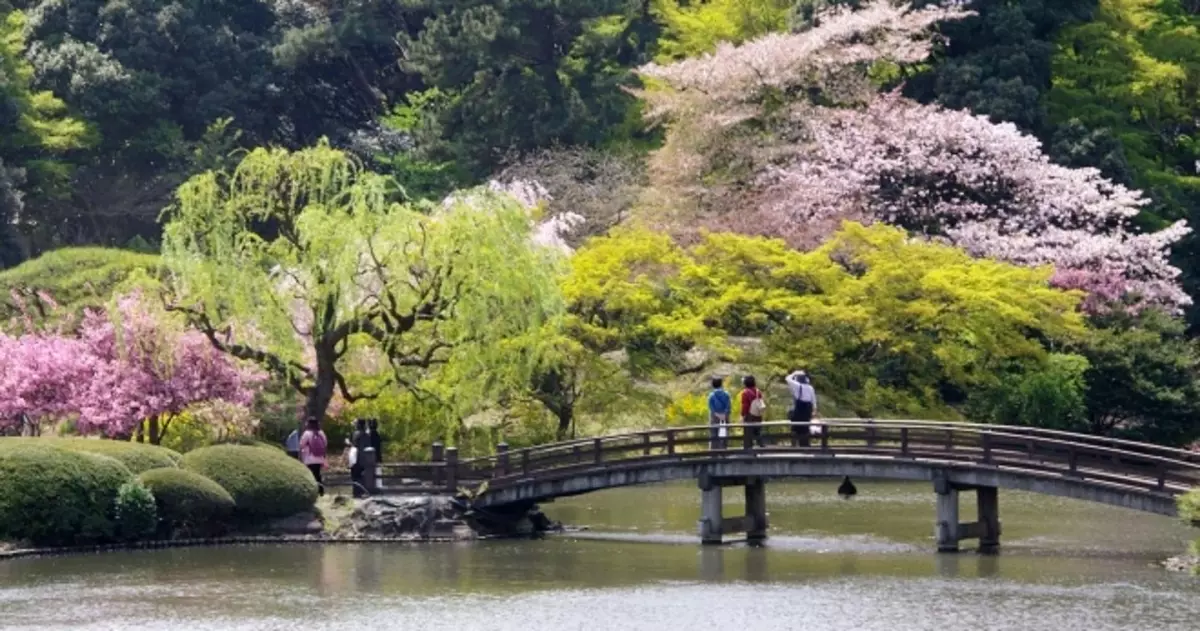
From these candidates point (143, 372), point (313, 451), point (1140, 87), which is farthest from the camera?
point (1140, 87)

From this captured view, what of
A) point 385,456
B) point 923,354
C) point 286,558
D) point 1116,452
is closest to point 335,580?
point 286,558

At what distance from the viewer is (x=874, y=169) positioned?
60750mm

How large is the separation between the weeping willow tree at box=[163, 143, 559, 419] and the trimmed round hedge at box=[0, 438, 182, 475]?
463 centimetres

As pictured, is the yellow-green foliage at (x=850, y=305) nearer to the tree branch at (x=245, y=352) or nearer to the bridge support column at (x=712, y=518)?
the tree branch at (x=245, y=352)

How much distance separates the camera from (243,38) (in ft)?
259

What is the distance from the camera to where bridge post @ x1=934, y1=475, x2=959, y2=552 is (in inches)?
1574

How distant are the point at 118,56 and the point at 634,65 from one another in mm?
15015

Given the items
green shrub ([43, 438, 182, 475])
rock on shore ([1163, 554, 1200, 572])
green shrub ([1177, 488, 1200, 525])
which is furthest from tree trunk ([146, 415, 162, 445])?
green shrub ([1177, 488, 1200, 525])

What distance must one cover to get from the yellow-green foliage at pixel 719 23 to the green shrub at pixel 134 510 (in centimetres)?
3294

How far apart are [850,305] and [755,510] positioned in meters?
13.0

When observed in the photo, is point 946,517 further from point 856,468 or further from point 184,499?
point 184,499

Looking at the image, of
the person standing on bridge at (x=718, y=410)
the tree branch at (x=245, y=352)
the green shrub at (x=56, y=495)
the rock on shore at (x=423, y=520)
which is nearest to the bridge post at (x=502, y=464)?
the rock on shore at (x=423, y=520)

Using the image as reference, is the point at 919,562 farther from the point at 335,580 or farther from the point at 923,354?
the point at 923,354

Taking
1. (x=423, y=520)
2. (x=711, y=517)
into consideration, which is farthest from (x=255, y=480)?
(x=711, y=517)
